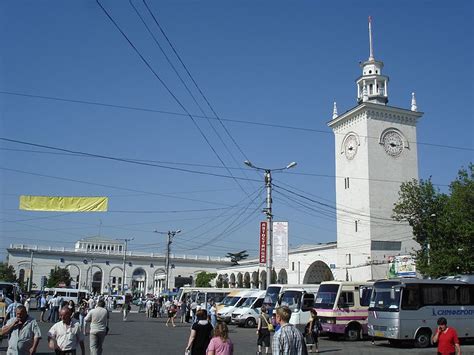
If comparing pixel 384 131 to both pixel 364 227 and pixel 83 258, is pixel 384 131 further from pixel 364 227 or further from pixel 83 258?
pixel 83 258

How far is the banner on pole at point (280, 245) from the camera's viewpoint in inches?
1204

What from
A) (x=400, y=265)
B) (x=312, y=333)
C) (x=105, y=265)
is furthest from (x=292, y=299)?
(x=105, y=265)

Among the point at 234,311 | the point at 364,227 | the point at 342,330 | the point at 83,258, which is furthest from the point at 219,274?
the point at 342,330

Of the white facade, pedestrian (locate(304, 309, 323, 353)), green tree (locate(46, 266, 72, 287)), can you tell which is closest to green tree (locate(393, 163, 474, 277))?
pedestrian (locate(304, 309, 323, 353))

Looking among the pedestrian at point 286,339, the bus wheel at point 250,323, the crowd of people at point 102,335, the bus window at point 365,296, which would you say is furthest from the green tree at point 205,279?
the pedestrian at point 286,339

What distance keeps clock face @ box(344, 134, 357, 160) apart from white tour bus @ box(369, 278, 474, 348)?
38.3 m

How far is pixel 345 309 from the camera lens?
23797 mm

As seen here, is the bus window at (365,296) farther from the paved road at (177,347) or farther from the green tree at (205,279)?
the green tree at (205,279)

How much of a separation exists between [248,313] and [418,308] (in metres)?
13.0

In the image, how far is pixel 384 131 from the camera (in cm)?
5866

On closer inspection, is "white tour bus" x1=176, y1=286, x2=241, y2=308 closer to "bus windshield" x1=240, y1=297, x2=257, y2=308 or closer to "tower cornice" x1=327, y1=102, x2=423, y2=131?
"bus windshield" x1=240, y1=297, x2=257, y2=308

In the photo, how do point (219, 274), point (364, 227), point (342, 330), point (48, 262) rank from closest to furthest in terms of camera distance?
point (342, 330) < point (364, 227) < point (219, 274) < point (48, 262)

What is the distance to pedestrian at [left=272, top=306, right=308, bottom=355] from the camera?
731cm

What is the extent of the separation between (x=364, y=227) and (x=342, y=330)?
33387mm
